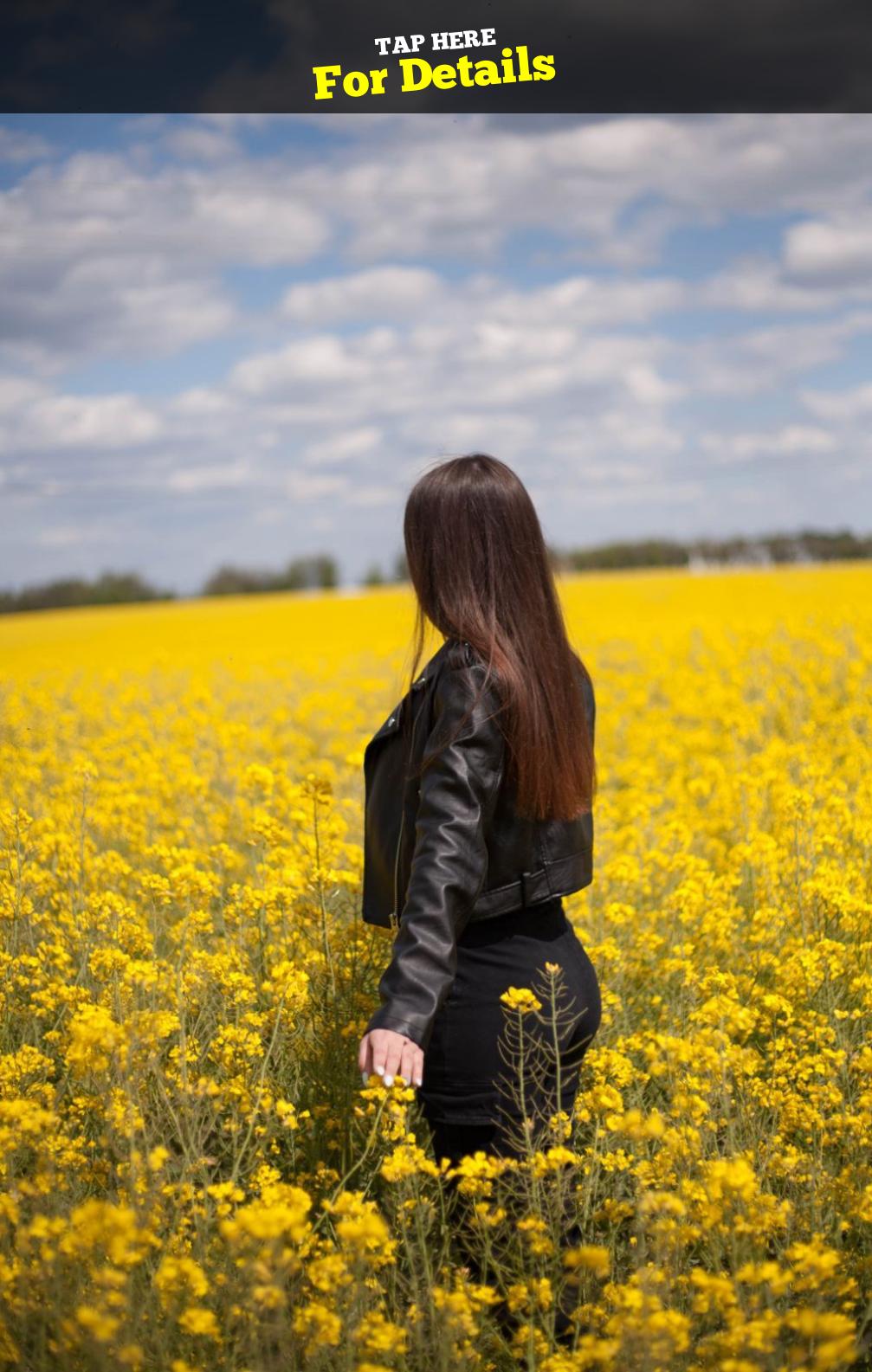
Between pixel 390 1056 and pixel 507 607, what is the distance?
2.93 feet

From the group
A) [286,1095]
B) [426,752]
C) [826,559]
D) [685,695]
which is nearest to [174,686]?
[685,695]

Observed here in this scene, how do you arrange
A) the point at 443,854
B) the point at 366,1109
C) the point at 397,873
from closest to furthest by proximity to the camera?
the point at 443,854 < the point at 397,873 < the point at 366,1109

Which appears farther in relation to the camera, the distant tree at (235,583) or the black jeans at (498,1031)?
the distant tree at (235,583)

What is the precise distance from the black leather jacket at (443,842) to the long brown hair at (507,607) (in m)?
0.04

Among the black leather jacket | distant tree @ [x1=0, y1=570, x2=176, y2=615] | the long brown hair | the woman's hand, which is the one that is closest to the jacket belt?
the black leather jacket

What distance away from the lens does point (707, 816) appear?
654 centimetres

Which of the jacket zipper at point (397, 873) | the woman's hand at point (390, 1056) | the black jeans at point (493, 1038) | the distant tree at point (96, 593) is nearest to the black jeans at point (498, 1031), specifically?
the black jeans at point (493, 1038)

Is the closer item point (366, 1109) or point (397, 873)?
point (397, 873)

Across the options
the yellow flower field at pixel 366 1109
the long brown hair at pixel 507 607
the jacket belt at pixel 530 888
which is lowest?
the yellow flower field at pixel 366 1109

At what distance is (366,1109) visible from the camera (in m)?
3.03

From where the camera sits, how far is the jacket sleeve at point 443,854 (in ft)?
7.39

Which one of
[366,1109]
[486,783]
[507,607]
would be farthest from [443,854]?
[366,1109]

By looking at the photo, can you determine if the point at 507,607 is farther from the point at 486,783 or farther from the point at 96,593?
the point at 96,593

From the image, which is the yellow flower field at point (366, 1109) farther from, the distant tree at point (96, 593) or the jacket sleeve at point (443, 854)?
the distant tree at point (96, 593)
